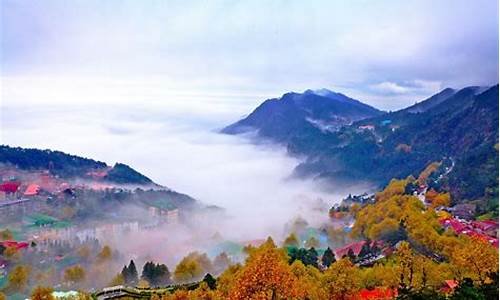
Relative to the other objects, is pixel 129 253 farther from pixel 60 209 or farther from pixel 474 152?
pixel 474 152

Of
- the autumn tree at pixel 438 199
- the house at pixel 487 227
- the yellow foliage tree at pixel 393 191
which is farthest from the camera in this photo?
the yellow foliage tree at pixel 393 191

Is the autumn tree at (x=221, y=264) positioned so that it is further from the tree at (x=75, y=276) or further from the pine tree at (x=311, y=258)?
the tree at (x=75, y=276)

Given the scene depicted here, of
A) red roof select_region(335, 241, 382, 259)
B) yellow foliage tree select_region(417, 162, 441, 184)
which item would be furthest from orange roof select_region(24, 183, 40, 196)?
yellow foliage tree select_region(417, 162, 441, 184)

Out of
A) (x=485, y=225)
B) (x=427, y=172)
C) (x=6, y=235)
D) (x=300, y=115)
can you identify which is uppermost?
(x=300, y=115)

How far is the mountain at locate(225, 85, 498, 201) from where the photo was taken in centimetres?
2712

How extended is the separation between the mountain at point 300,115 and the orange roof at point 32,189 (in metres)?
35.3

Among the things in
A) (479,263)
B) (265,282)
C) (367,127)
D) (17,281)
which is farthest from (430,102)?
(265,282)

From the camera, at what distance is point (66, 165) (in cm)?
3731

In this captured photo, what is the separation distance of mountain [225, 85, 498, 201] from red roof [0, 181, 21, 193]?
24.6 meters

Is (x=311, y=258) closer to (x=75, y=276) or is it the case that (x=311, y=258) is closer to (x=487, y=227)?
(x=487, y=227)

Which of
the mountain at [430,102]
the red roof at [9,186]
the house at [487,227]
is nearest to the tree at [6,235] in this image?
the red roof at [9,186]

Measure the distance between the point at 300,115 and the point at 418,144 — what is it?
25.5 meters

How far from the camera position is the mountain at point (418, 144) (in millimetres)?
27125

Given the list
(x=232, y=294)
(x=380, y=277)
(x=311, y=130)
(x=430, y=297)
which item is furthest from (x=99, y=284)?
(x=311, y=130)
